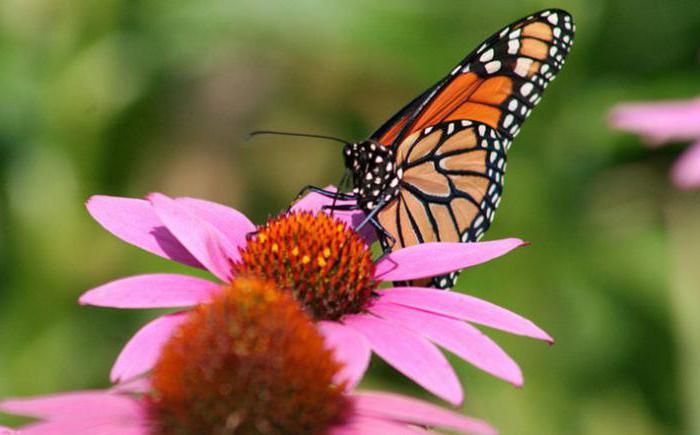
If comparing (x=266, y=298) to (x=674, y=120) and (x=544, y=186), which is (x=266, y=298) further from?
(x=544, y=186)

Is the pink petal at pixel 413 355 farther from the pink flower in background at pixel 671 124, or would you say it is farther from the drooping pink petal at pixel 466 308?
the pink flower in background at pixel 671 124

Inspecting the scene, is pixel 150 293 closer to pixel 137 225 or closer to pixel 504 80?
pixel 137 225

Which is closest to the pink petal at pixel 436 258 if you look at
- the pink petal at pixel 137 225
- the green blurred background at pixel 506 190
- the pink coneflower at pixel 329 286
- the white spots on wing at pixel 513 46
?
the pink coneflower at pixel 329 286

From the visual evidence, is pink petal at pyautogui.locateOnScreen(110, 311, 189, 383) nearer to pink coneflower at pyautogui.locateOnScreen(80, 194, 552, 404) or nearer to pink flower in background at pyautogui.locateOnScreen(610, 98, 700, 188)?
pink coneflower at pyautogui.locateOnScreen(80, 194, 552, 404)

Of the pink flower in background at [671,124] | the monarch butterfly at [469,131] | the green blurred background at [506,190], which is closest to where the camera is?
the pink flower in background at [671,124]

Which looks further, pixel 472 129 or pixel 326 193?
pixel 472 129

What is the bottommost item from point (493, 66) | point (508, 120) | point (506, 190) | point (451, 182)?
point (506, 190)

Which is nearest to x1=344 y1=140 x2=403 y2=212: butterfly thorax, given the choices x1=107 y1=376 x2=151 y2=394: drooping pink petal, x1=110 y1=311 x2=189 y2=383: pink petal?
x1=110 y1=311 x2=189 y2=383: pink petal

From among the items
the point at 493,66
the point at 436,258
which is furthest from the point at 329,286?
the point at 493,66
